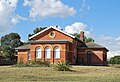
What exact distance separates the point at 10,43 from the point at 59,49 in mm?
49211

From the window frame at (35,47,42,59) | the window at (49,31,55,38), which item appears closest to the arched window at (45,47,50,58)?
the window frame at (35,47,42,59)

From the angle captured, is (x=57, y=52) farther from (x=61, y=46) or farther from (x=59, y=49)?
(x=61, y=46)

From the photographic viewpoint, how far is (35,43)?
198ft

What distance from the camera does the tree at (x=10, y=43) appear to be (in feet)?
332

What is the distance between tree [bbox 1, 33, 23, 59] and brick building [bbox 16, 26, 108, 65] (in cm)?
3525

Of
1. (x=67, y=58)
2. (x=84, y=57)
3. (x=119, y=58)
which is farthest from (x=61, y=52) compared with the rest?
(x=119, y=58)

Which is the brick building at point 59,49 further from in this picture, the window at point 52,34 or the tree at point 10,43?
the tree at point 10,43

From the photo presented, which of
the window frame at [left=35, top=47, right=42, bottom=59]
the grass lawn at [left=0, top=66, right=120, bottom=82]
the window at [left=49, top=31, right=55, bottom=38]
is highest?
the window at [left=49, top=31, right=55, bottom=38]

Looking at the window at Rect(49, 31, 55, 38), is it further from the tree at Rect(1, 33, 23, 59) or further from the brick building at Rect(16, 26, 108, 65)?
the tree at Rect(1, 33, 23, 59)

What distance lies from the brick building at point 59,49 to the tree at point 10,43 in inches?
1388

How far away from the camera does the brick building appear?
194 feet

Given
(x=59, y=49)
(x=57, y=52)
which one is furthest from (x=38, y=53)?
(x=59, y=49)

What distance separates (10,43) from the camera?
347 feet

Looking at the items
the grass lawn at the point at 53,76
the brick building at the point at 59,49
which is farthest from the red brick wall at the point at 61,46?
the grass lawn at the point at 53,76
